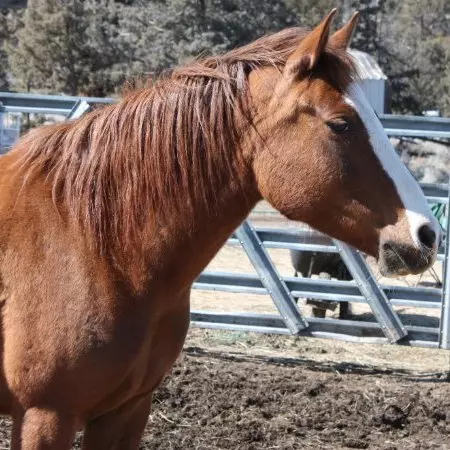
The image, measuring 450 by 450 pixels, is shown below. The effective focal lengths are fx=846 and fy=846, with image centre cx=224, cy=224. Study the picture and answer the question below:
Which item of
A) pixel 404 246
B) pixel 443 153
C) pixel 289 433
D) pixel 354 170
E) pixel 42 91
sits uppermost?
pixel 354 170

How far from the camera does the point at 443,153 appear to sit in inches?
971

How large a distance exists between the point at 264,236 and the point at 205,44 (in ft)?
62.4

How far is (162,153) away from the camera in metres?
2.81

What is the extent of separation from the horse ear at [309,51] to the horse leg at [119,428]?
1237 mm

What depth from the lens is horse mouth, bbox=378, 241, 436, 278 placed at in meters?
2.58

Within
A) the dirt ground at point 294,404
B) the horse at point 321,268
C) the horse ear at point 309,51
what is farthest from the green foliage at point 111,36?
the horse ear at point 309,51

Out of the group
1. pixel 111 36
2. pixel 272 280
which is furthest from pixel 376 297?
pixel 111 36

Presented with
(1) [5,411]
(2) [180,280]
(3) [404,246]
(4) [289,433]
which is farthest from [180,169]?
(4) [289,433]

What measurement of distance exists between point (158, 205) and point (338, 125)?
652 millimetres

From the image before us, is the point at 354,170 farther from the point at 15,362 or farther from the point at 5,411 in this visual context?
the point at 5,411

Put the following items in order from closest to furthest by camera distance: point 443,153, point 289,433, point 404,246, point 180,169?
point 404,246 → point 180,169 → point 289,433 → point 443,153

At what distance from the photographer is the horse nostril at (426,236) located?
2.57 meters

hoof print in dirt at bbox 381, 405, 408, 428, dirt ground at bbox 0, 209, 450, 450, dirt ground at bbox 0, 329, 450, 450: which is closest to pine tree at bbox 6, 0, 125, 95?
dirt ground at bbox 0, 209, 450, 450

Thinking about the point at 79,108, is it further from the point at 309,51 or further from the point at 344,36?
the point at 309,51
